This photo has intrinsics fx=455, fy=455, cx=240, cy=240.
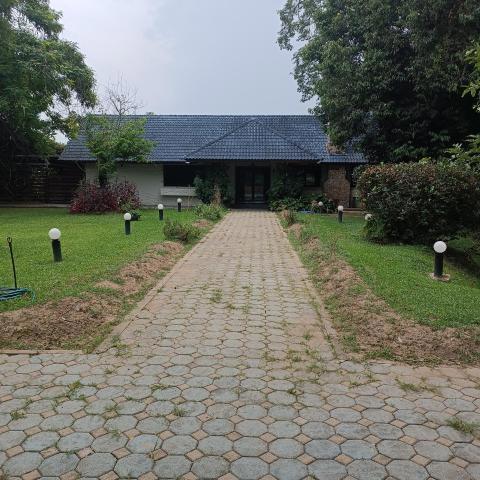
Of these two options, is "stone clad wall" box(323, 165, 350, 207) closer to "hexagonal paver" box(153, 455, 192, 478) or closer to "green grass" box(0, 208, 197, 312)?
"green grass" box(0, 208, 197, 312)

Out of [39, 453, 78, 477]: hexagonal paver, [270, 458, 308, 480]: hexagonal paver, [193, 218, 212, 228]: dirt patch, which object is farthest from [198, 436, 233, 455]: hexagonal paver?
[193, 218, 212, 228]: dirt patch

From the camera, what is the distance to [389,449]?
3182mm

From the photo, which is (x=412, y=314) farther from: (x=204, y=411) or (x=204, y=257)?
(x=204, y=257)

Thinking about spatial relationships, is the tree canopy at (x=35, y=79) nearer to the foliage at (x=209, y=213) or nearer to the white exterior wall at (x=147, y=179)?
the white exterior wall at (x=147, y=179)

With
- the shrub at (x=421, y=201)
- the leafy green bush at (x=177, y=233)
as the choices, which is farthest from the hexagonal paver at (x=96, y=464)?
the shrub at (x=421, y=201)

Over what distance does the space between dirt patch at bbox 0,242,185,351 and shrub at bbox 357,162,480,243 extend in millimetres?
6825

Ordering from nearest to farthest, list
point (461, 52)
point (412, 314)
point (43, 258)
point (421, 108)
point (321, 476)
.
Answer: point (321, 476) → point (412, 314) → point (43, 258) → point (461, 52) → point (421, 108)

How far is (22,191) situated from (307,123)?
1664 centimetres

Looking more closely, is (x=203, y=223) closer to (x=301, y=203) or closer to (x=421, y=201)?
(x=421, y=201)

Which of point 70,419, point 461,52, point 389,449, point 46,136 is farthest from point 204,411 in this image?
point 46,136

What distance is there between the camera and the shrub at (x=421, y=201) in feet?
35.4

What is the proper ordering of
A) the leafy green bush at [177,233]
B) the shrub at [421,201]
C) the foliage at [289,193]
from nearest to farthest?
the shrub at [421,201]
the leafy green bush at [177,233]
the foliage at [289,193]

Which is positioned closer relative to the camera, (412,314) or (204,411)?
(204,411)

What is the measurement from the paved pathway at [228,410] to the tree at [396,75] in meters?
11.2
